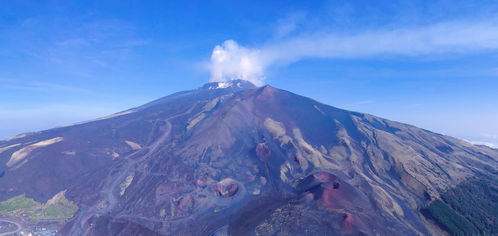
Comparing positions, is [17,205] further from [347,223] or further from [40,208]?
[347,223]

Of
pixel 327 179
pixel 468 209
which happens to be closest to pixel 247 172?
pixel 327 179

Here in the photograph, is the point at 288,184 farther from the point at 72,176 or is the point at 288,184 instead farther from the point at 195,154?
the point at 72,176

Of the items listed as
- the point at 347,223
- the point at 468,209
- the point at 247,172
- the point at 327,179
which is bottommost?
the point at 468,209

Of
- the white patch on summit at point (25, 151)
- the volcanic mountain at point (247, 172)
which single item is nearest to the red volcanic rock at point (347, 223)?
the volcanic mountain at point (247, 172)

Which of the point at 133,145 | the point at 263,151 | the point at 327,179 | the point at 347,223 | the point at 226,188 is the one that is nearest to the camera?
the point at 347,223

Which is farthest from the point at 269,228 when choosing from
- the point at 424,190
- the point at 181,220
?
the point at 424,190

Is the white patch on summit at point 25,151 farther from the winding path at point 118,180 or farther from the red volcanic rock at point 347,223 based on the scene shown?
the red volcanic rock at point 347,223

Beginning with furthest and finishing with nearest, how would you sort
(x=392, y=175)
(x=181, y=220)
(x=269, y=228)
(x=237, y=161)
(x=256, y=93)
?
(x=256, y=93) < (x=237, y=161) < (x=392, y=175) < (x=181, y=220) < (x=269, y=228)
